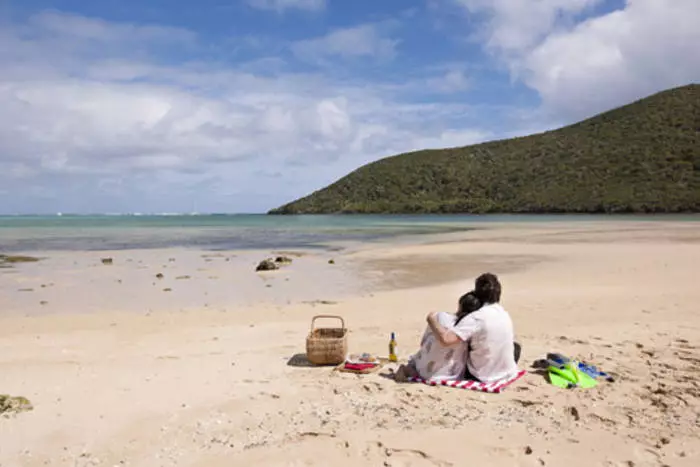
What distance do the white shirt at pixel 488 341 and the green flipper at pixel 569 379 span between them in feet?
1.60

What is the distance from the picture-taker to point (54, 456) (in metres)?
4.78

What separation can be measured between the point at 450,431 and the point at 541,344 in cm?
389

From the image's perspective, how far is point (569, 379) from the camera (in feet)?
21.2

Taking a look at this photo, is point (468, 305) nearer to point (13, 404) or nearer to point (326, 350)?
point (326, 350)

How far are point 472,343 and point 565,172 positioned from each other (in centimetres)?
9721

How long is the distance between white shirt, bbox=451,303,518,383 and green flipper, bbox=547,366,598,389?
1.60 ft

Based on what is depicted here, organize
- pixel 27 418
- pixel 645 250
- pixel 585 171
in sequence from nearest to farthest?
pixel 27 418, pixel 645 250, pixel 585 171

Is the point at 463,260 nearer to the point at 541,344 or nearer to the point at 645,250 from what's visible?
the point at 645,250

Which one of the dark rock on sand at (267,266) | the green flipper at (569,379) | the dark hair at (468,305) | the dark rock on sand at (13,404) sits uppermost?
the dark hair at (468,305)

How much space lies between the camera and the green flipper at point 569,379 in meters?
6.38

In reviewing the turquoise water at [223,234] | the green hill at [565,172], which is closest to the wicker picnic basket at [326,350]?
the turquoise water at [223,234]

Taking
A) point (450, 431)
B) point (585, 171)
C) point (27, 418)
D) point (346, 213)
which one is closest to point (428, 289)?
point (450, 431)

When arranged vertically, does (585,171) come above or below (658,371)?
above

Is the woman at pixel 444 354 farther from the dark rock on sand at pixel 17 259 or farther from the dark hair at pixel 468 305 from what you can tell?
the dark rock on sand at pixel 17 259
